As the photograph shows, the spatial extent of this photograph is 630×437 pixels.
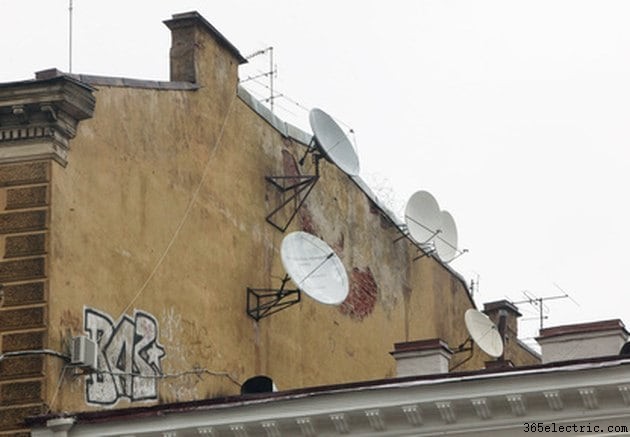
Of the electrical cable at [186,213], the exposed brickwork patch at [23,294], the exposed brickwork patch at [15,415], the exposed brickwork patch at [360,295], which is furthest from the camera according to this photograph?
the exposed brickwork patch at [360,295]

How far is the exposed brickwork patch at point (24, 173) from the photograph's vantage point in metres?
31.2

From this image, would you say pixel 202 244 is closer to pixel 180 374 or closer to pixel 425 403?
pixel 180 374

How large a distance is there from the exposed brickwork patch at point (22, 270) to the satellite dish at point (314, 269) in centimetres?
580

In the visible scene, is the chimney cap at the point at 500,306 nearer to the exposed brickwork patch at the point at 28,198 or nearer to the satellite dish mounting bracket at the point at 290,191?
the satellite dish mounting bracket at the point at 290,191

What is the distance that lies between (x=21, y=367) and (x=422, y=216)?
15430 millimetres

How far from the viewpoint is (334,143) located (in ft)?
129

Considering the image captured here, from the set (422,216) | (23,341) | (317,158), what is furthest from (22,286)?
→ (422,216)

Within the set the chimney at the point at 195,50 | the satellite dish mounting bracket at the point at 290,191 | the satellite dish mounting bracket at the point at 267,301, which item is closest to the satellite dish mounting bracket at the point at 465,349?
the satellite dish mounting bracket at the point at 290,191

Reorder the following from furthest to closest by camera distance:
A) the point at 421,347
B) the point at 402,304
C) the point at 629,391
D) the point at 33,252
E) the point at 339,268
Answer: the point at 402,304 → the point at 339,268 → the point at 33,252 → the point at 421,347 → the point at 629,391

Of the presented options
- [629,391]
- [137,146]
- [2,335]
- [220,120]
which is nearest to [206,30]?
[220,120]

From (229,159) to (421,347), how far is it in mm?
9971

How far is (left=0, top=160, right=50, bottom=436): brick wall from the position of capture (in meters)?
30.0

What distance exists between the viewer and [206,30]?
123 feet

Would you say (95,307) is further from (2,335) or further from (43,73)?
(43,73)
